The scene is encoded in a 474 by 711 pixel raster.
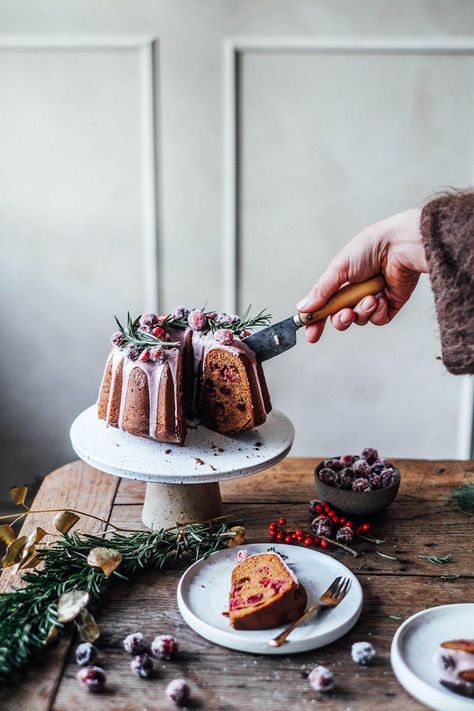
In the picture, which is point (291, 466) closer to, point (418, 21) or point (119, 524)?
point (119, 524)

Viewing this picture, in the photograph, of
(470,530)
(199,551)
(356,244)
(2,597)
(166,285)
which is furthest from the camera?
(166,285)

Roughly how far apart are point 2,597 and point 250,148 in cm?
200

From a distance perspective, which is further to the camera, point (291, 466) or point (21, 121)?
point (21, 121)

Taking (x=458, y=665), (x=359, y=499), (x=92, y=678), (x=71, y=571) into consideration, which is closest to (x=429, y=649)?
(x=458, y=665)

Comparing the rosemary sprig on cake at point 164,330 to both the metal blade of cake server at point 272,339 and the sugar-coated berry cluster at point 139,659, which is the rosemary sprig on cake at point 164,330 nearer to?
the metal blade of cake server at point 272,339

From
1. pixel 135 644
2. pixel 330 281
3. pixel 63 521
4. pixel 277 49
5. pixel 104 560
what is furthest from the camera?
pixel 277 49

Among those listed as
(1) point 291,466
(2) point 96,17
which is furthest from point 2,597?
(2) point 96,17

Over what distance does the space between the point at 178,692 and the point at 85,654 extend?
0.17m

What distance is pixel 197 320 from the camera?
1.55m

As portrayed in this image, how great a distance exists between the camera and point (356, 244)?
1.65 m

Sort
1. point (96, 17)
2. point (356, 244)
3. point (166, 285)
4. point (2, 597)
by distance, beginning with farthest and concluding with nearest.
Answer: point (166, 285) < point (96, 17) < point (356, 244) < point (2, 597)

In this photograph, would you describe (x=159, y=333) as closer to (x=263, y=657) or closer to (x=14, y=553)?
(x=14, y=553)

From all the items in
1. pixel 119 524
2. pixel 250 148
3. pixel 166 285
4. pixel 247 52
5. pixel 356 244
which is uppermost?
pixel 247 52

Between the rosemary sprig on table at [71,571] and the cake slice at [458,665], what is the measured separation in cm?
46
